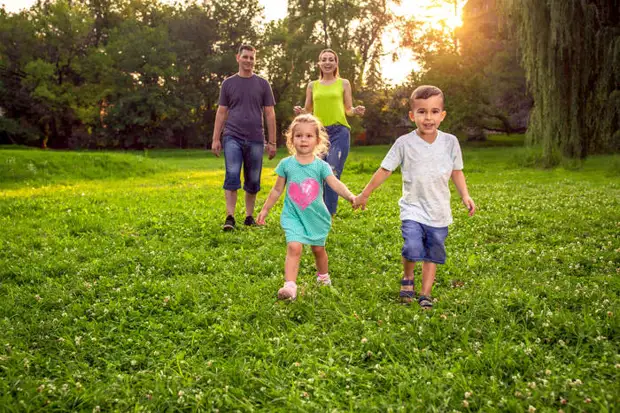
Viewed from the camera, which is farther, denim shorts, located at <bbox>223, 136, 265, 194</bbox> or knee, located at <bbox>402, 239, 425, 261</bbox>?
denim shorts, located at <bbox>223, 136, 265, 194</bbox>

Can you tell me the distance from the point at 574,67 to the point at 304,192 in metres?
10.2

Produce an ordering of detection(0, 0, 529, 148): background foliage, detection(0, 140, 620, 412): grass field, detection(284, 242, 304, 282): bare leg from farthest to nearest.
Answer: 1. detection(0, 0, 529, 148): background foliage
2. detection(284, 242, 304, 282): bare leg
3. detection(0, 140, 620, 412): grass field

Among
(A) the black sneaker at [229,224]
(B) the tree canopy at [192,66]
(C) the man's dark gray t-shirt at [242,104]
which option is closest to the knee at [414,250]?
(A) the black sneaker at [229,224]

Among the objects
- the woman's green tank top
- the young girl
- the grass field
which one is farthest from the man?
the young girl

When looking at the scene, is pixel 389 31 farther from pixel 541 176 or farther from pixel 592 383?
pixel 592 383

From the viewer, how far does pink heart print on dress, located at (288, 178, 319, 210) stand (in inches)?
205

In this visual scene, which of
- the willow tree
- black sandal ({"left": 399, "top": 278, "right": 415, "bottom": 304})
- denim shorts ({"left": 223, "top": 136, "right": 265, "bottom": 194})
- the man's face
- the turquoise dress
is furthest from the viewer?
the willow tree

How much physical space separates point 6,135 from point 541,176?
160ft

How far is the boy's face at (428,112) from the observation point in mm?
4715

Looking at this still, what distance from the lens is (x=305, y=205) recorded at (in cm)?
520

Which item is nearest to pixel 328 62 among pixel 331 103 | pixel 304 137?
pixel 331 103

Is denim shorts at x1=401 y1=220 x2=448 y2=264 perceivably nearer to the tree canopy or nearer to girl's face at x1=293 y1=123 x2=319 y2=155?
girl's face at x1=293 y1=123 x2=319 y2=155

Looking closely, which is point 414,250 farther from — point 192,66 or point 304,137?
point 192,66

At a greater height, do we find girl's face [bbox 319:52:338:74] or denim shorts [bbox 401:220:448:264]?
girl's face [bbox 319:52:338:74]
